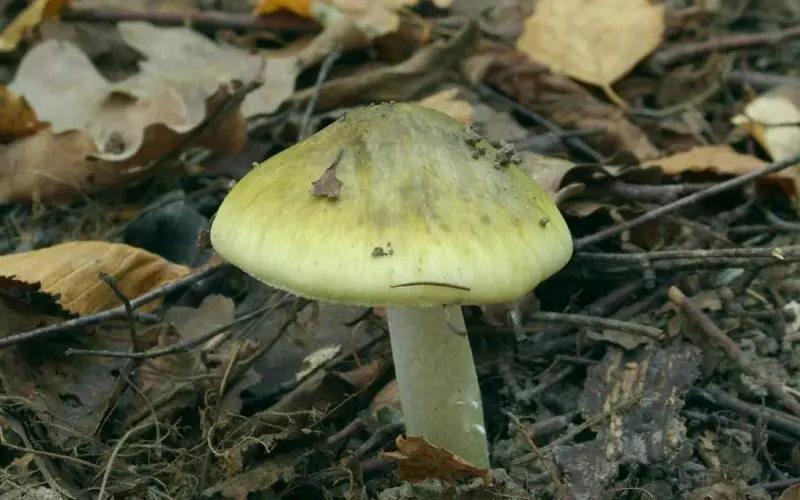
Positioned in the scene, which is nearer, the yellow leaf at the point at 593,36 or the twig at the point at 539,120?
the twig at the point at 539,120

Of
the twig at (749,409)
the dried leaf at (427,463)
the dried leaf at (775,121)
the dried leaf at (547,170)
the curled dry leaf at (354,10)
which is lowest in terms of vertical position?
the twig at (749,409)

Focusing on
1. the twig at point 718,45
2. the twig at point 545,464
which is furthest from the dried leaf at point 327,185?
the twig at point 718,45

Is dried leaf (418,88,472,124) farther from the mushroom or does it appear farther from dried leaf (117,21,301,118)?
the mushroom

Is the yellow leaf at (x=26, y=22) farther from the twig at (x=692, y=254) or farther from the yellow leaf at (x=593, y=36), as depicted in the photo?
the twig at (x=692, y=254)

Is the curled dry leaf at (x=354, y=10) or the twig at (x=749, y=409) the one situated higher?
the curled dry leaf at (x=354, y=10)

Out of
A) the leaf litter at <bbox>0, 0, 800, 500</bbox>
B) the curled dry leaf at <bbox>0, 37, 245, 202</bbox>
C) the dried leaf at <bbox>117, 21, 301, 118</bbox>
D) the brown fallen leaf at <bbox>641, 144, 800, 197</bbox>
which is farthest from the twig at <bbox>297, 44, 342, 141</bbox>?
the brown fallen leaf at <bbox>641, 144, 800, 197</bbox>

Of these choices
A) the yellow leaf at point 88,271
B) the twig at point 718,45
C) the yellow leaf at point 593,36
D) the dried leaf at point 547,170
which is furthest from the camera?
the twig at point 718,45

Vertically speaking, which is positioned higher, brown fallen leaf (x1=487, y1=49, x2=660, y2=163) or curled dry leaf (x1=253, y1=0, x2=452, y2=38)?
curled dry leaf (x1=253, y1=0, x2=452, y2=38)

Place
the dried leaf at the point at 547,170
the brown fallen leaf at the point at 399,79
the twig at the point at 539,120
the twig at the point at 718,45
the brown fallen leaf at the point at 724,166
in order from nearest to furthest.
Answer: the dried leaf at the point at 547,170, the brown fallen leaf at the point at 724,166, the twig at the point at 539,120, the brown fallen leaf at the point at 399,79, the twig at the point at 718,45
